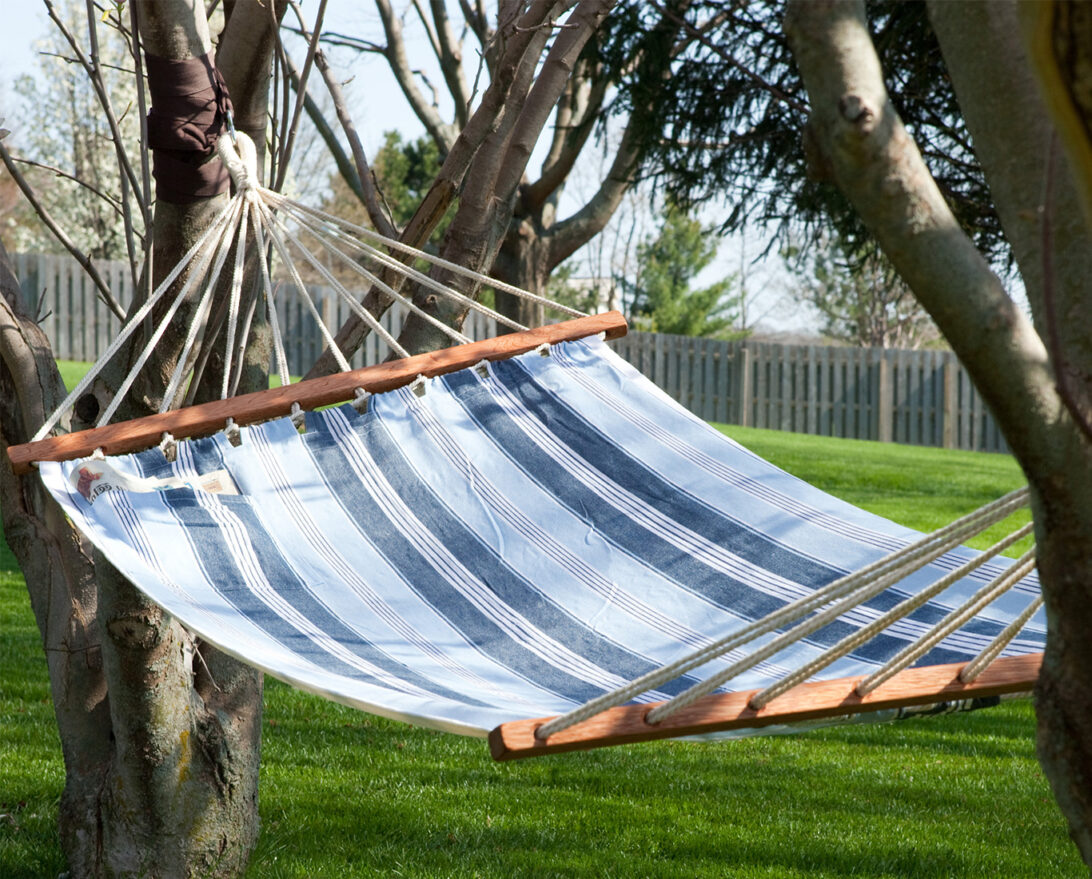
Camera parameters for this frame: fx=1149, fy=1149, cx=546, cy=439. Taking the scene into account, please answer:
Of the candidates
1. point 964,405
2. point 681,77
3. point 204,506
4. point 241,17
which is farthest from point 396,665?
point 964,405

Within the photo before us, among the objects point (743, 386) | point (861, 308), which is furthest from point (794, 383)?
point (861, 308)

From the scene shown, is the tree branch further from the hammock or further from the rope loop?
the rope loop

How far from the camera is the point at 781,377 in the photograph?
39.3ft

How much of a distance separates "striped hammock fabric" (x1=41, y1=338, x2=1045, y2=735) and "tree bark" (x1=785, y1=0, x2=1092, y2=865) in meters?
0.62

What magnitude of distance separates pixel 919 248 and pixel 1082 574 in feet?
0.84

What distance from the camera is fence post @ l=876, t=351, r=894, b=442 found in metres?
11.7

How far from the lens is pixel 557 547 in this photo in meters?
1.92

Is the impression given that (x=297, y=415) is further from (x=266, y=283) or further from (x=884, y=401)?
(x=884, y=401)

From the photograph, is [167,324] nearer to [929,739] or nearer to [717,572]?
[717,572]

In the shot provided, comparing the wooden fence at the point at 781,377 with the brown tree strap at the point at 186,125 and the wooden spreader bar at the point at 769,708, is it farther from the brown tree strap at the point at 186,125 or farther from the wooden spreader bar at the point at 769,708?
the wooden spreader bar at the point at 769,708

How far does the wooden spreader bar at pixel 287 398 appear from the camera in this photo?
1.75 metres

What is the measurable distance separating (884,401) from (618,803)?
32.1ft

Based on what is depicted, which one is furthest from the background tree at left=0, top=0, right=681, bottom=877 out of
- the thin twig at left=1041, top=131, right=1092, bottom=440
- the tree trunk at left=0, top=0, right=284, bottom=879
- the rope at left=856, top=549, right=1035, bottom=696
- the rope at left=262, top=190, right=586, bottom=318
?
the thin twig at left=1041, top=131, right=1092, bottom=440

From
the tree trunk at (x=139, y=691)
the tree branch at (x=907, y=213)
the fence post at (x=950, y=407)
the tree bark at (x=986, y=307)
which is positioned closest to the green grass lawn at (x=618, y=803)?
the tree trunk at (x=139, y=691)
